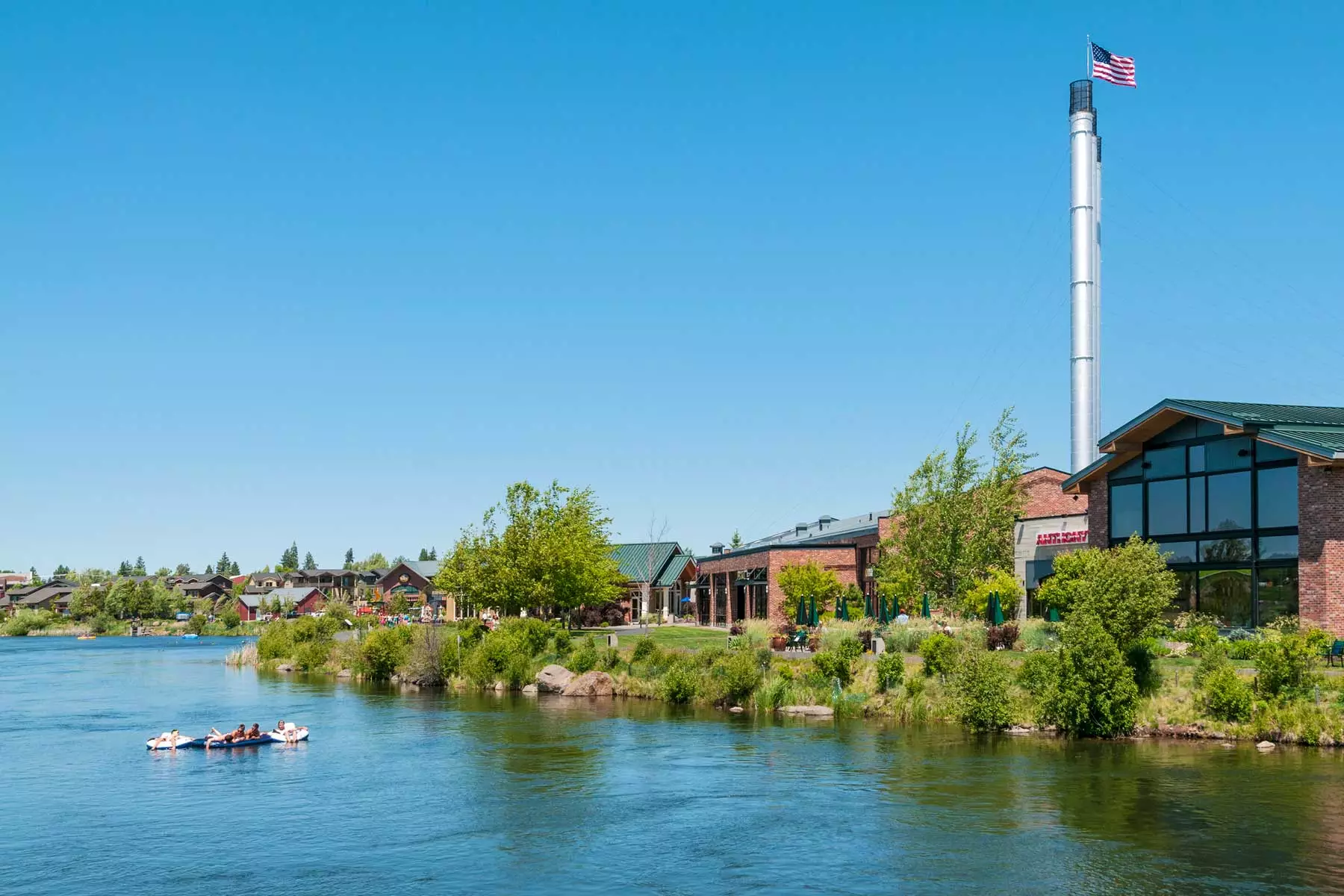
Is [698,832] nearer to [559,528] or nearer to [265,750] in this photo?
[265,750]

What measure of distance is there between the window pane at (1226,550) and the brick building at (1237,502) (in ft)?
0.11

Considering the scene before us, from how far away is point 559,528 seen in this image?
7800 cm

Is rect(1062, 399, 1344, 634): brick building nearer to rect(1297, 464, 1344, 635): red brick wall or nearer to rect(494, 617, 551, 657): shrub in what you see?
rect(1297, 464, 1344, 635): red brick wall

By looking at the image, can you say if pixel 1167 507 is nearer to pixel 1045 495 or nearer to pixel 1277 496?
pixel 1277 496

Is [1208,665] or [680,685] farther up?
[1208,665]

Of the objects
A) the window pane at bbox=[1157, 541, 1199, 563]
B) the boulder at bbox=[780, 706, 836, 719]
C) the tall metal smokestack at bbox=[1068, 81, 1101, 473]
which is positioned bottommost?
the boulder at bbox=[780, 706, 836, 719]

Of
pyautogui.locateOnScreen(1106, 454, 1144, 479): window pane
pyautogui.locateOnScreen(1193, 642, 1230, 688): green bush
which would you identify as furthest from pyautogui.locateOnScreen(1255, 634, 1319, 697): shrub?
pyautogui.locateOnScreen(1106, 454, 1144, 479): window pane

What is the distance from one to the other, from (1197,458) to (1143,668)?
41.3ft

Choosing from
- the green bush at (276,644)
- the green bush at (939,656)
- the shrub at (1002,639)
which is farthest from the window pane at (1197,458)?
the green bush at (276,644)

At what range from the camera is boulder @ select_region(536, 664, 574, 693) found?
52.7 meters

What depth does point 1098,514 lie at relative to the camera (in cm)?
4959

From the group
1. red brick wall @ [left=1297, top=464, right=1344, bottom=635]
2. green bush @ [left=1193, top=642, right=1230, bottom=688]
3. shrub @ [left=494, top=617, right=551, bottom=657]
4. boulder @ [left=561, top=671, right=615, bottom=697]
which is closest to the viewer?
green bush @ [left=1193, top=642, right=1230, bottom=688]

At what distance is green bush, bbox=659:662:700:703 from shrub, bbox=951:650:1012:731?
39.3ft

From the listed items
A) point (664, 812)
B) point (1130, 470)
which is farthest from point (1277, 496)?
point (664, 812)
